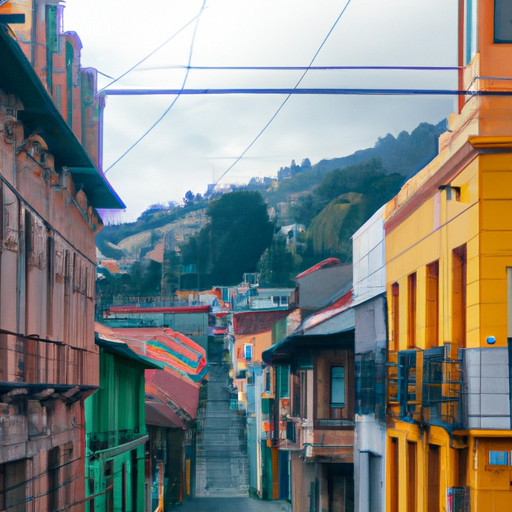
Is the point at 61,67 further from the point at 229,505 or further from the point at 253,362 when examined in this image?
the point at 253,362

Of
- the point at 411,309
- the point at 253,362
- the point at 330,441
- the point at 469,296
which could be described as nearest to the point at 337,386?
A: the point at 330,441

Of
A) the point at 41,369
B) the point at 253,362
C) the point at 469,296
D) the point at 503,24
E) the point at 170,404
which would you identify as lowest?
the point at 170,404

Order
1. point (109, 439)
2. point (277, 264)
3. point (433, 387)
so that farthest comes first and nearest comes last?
1. point (277, 264)
2. point (109, 439)
3. point (433, 387)

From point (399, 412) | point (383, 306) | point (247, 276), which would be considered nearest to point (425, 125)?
point (383, 306)

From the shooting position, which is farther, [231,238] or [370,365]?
[231,238]

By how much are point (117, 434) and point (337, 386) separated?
6480 millimetres

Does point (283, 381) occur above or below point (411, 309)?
below

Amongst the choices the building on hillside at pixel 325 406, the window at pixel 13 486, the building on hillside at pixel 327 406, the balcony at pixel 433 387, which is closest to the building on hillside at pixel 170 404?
the building on hillside at pixel 325 406

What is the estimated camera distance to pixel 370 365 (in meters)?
21.0

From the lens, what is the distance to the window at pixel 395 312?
19.0 m

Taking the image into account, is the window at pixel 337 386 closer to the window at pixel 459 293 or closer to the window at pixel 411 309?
the window at pixel 411 309

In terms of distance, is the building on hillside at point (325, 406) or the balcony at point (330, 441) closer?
the balcony at point (330, 441)

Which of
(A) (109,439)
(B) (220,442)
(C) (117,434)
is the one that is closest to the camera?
(A) (109,439)

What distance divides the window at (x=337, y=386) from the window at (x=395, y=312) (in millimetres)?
6934
